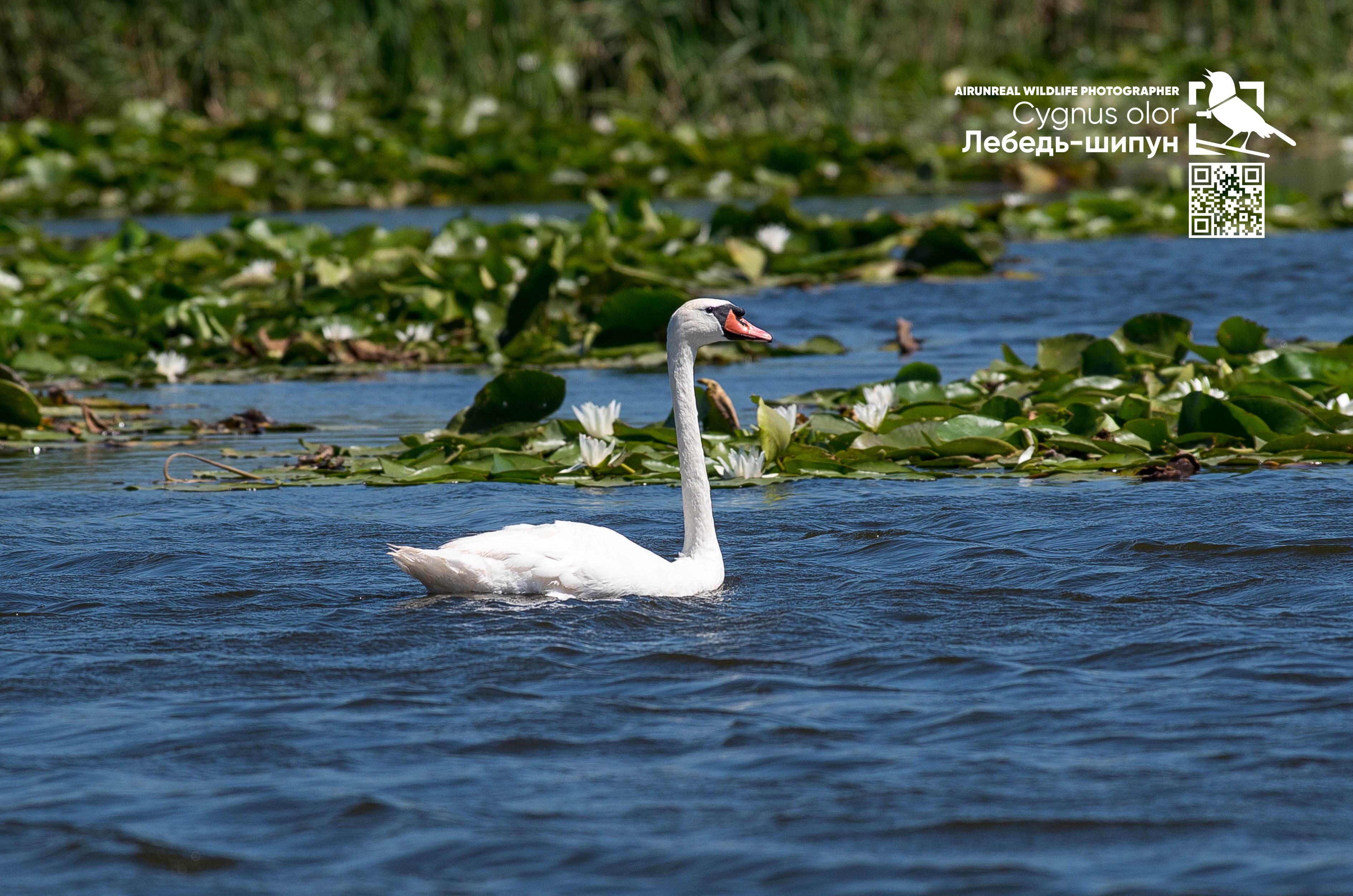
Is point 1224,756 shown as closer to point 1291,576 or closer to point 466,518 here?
point 1291,576

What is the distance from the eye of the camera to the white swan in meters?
5.49

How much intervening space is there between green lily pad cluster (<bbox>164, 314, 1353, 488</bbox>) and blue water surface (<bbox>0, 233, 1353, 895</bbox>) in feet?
0.42

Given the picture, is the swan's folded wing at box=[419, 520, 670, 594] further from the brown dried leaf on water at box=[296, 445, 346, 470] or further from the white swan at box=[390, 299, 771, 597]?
the brown dried leaf on water at box=[296, 445, 346, 470]

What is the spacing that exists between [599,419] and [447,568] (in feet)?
6.08

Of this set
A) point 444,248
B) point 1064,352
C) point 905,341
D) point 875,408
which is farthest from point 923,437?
point 444,248

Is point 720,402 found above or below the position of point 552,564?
above

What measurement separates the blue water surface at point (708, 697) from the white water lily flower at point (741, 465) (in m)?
0.12

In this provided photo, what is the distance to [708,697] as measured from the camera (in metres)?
4.67

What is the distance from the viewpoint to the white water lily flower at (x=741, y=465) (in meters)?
7.25

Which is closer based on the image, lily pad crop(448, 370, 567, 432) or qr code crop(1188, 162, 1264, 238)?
lily pad crop(448, 370, 567, 432)

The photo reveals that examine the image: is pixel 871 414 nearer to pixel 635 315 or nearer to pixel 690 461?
pixel 690 461

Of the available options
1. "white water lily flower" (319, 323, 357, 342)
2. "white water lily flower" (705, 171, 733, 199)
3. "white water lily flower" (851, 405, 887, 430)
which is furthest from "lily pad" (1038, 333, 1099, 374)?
"white water lily flower" (705, 171, 733, 199)

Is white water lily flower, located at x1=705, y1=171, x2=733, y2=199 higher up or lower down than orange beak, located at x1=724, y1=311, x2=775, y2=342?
higher up

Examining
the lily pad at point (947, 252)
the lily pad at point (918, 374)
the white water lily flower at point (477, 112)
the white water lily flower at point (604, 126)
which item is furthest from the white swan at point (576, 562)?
the white water lily flower at point (604, 126)
